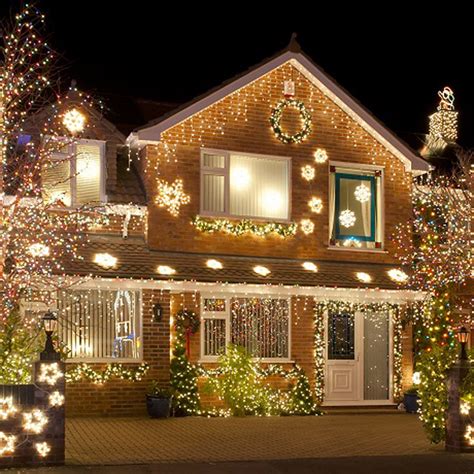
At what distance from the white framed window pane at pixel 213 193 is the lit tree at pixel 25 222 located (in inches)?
106

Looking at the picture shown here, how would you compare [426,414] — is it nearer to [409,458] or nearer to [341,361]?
[409,458]

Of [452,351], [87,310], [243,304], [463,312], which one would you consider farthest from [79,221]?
[463,312]

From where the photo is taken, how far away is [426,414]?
567 inches

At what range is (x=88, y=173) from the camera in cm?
1873

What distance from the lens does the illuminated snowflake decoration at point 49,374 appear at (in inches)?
473

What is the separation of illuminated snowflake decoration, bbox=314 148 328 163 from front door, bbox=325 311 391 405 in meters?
3.54

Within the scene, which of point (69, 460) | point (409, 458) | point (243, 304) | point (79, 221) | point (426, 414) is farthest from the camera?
point (243, 304)

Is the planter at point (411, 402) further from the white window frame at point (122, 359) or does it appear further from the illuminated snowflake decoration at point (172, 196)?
the illuminated snowflake decoration at point (172, 196)

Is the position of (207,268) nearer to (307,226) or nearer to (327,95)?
(307,226)

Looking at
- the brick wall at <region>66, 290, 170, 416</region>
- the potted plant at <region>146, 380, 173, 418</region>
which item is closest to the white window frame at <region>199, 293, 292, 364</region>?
the brick wall at <region>66, 290, 170, 416</region>

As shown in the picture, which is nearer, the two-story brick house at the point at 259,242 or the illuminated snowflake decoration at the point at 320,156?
the two-story brick house at the point at 259,242

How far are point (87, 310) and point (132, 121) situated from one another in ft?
17.1

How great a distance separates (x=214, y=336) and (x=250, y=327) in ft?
2.87

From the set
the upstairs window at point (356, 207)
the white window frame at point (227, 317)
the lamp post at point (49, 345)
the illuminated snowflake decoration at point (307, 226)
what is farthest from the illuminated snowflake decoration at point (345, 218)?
the lamp post at point (49, 345)
